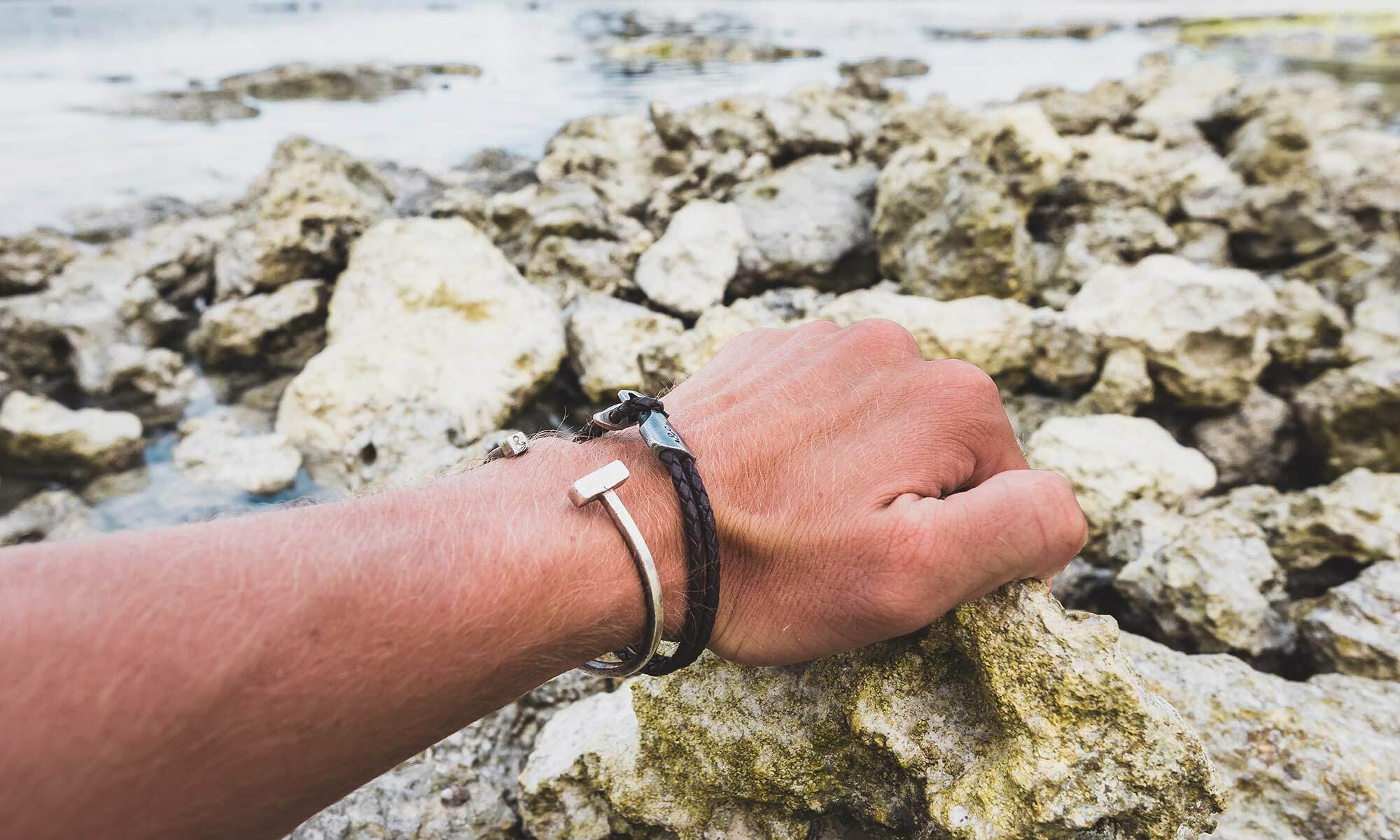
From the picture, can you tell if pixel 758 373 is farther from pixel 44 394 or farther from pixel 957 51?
pixel 957 51

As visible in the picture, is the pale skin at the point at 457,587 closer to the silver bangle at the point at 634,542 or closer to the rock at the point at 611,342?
the silver bangle at the point at 634,542

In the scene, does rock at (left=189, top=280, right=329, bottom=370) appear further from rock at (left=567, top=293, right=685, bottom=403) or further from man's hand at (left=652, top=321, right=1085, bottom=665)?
man's hand at (left=652, top=321, right=1085, bottom=665)

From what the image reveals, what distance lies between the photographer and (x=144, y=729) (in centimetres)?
106

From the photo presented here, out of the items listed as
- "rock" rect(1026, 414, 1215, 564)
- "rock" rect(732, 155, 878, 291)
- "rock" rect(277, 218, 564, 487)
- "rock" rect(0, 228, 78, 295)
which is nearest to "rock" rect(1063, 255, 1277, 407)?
"rock" rect(1026, 414, 1215, 564)

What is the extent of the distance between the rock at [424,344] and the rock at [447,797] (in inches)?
74.4

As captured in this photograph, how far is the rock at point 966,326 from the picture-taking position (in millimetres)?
4273

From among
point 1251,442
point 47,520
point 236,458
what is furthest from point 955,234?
point 47,520

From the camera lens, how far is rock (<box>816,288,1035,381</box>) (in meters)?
4.27

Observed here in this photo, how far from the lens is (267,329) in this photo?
5262 millimetres

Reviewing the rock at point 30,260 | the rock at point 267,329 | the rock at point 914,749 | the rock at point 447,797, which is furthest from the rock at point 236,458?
the rock at point 914,749

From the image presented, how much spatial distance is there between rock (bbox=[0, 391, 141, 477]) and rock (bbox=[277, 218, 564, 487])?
912mm

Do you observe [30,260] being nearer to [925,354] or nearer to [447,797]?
[447,797]

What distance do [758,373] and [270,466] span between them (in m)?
3.53

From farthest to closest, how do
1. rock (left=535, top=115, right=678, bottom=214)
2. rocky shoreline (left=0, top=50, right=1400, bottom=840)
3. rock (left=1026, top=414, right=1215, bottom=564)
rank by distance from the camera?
rock (left=535, top=115, right=678, bottom=214) < rock (left=1026, top=414, right=1215, bottom=564) < rocky shoreline (left=0, top=50, right=1400, bottom=840)
